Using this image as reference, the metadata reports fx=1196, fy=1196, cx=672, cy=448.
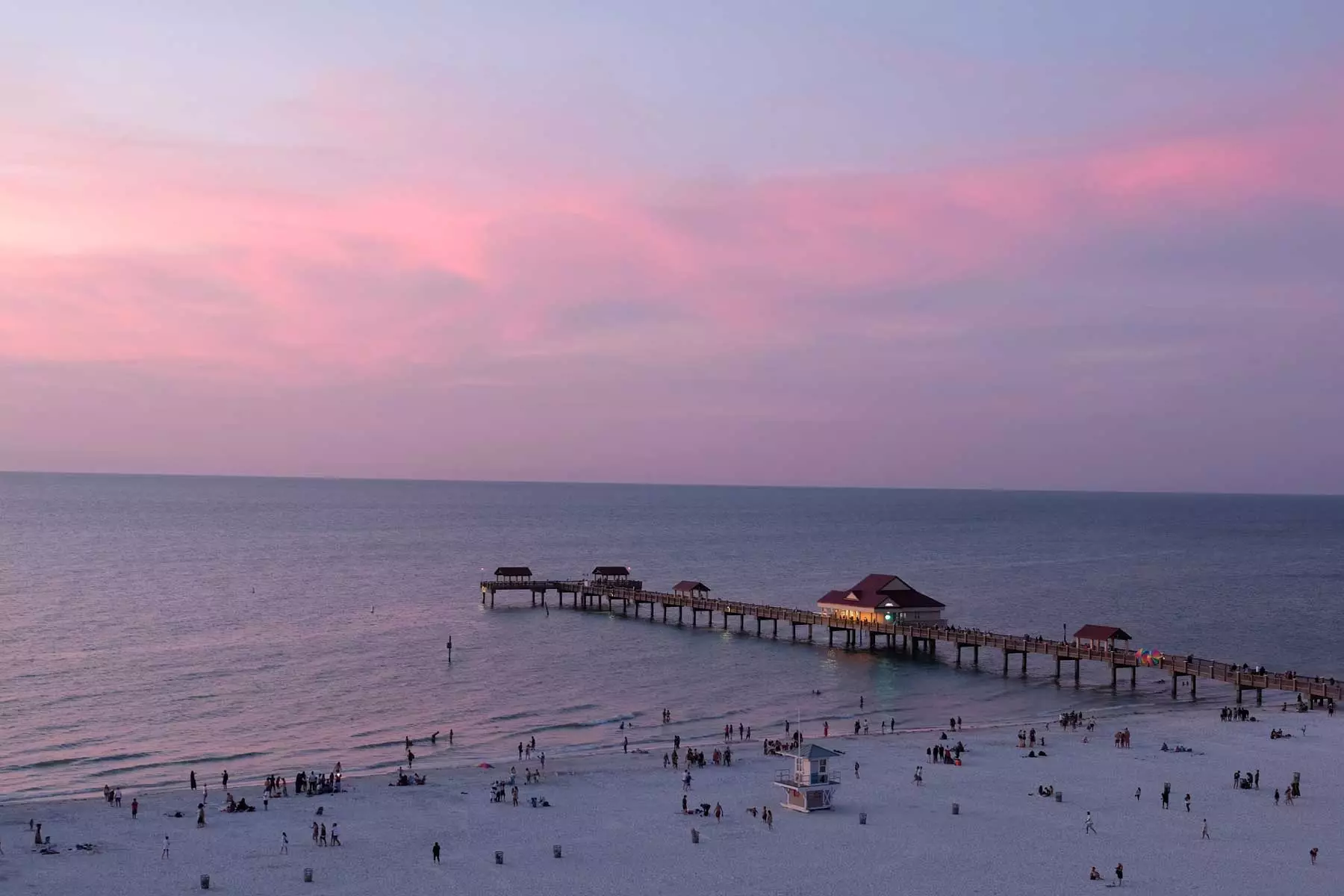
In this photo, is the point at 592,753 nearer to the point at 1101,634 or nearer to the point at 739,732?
the point at 739,732

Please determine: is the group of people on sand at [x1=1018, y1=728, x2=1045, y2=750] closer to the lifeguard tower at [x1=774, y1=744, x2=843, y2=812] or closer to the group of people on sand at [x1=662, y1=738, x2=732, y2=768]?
the group of people on sand at [x1=662, y1=738, x2=732, y2=768]

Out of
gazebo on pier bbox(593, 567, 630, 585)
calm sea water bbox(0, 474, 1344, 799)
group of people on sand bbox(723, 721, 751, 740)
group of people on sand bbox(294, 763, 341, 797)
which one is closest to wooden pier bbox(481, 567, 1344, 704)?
gazebo on pier bbox(593, 567, 630, 585)

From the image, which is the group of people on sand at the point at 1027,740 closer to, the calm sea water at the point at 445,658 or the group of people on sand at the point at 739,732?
the calm sea water at the point at 445,658

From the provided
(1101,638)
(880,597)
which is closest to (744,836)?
(1101,638)

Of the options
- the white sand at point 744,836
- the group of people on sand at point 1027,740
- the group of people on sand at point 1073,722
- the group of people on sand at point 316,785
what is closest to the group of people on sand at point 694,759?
the white sand at point 744,836

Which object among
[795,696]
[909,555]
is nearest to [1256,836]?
[795,696]
